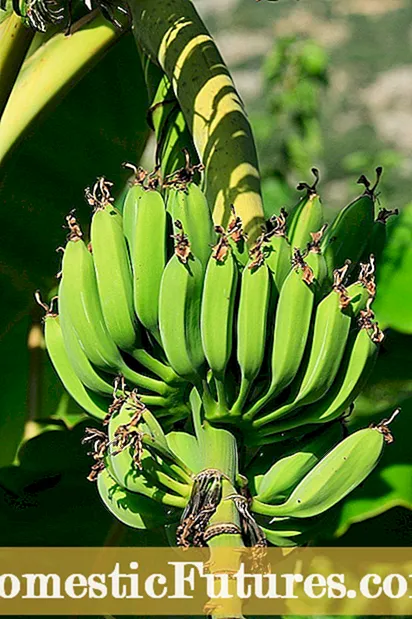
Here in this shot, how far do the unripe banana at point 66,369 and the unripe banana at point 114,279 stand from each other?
8cm

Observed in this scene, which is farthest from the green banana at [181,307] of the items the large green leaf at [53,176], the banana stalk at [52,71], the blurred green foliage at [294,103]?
the blurred green foliage at [294,103]

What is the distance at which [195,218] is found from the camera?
0.97 meters

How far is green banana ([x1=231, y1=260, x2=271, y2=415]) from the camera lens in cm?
94

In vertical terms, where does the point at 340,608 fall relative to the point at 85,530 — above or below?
below

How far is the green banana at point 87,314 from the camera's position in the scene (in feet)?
3.20

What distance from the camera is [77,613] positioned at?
149 centimetres

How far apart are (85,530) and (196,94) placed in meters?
0.74

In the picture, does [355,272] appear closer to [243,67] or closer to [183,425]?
[183,425]

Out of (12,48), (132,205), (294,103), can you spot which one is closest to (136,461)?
(132,205)

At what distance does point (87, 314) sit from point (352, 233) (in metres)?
0.33

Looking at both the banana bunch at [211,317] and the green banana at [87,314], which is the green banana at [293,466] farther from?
the green banana at [87,314]

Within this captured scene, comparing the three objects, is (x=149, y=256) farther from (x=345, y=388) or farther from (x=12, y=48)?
(x=12, y=48)

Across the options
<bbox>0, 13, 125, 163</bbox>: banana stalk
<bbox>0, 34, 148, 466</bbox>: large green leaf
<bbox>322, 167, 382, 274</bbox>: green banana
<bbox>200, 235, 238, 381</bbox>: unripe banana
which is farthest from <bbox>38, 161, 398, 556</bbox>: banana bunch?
<bbox>0, 34, 148, 466</bbox>: large green leaf

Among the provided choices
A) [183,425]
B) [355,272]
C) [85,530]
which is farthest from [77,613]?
[355,272]
